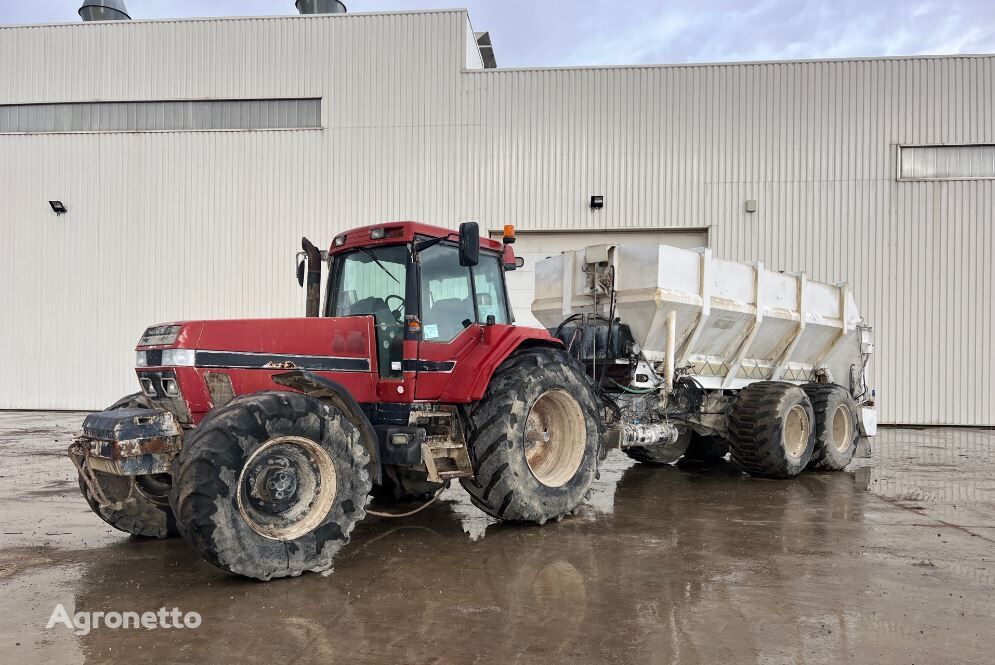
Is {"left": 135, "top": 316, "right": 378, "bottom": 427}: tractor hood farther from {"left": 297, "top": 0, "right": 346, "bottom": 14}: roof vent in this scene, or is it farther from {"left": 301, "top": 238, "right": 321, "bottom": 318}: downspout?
{"left": 297, "top": 0, "right": 346, "bottom": 14}: roof vent

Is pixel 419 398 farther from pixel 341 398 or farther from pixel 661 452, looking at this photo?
pixel 661 452

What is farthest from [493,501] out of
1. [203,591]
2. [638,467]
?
[638,467]

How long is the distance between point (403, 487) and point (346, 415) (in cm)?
219

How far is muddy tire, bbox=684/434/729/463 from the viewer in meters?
11.0

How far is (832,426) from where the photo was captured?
395 inches

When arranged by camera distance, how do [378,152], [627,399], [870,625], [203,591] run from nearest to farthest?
[870,625] → [203,591] → [627,399] → [378,152]

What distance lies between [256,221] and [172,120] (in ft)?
11.3

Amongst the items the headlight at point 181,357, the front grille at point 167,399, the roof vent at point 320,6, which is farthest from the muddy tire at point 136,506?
the roof vent at point 320,6

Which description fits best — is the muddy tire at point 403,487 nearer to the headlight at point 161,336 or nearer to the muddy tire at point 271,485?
the muddy tire at point 271,485

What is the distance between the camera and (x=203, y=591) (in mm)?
4562

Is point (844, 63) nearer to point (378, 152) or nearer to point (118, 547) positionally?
point (378, 152)

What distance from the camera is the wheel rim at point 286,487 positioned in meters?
4.65

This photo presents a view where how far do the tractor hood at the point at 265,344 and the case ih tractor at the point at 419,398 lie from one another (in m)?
0.01

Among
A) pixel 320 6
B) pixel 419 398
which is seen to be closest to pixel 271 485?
pixel 419 398
